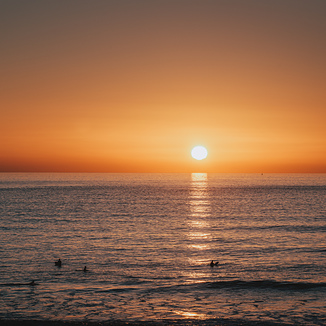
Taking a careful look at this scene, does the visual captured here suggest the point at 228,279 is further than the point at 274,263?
No

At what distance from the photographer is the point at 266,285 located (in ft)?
90.6

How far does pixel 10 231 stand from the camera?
53.4m

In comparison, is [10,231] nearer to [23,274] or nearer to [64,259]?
[64,259]

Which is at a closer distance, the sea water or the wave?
the sea water

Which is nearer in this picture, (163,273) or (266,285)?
(266,285)

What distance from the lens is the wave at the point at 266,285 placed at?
27.1 metres

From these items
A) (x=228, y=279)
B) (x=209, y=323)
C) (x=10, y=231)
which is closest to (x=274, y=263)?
(x=228, y=279)

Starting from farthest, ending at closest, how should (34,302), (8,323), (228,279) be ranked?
(228,279), (34,302), (8,323)

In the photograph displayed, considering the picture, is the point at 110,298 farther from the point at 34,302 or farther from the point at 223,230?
the point at 223,230

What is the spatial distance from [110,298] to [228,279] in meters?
10.2

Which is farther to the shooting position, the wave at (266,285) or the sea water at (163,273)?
the wave at (266,285)

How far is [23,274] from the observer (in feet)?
99.0

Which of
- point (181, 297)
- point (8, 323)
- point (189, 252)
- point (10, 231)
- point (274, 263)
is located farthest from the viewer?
point (10, 231)

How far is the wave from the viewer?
27094 mm
